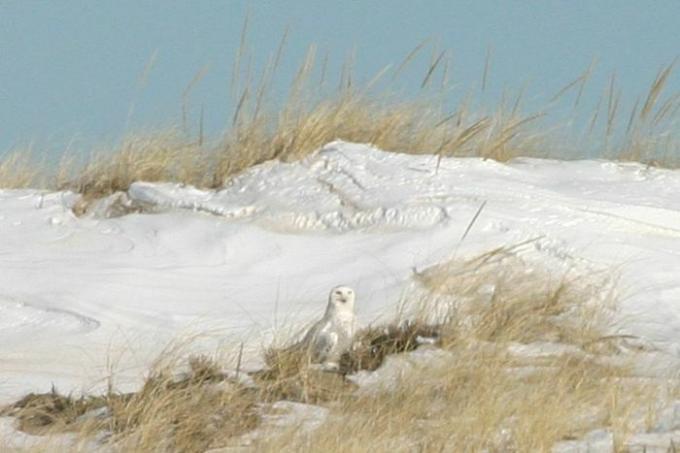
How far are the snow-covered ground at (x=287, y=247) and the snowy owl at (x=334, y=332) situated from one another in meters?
0.35

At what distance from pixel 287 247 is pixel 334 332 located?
1754 mm

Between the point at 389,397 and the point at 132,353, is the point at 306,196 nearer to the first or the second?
the point at 132,353

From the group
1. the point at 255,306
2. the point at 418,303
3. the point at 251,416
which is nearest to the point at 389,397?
the point at 251,416

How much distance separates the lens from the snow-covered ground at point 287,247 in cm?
697

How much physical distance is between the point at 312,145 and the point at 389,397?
3.38m

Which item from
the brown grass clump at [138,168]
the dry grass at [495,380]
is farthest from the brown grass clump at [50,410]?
the brown grass clump at [138,168]

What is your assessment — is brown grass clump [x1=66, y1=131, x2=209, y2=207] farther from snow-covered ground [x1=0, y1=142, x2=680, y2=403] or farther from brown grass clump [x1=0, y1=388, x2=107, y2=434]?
brown grass clump [x1=0, y1=388, x2=107, y2=434]

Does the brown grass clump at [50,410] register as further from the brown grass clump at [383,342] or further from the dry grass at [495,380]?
the brown grass clump at [383,342]

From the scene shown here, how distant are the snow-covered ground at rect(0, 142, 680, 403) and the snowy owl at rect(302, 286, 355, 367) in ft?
1.15

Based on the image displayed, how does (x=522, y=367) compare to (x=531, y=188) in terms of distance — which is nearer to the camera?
(x=522, y=367)

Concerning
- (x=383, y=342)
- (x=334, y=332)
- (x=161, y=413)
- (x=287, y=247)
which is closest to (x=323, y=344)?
(x=334, y=332)

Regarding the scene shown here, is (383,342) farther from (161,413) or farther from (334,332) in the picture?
(161,413)

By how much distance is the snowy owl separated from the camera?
20.3 feet

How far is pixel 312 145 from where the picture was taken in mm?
8867
